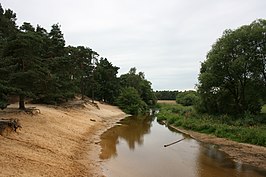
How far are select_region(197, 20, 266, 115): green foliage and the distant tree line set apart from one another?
2292cm

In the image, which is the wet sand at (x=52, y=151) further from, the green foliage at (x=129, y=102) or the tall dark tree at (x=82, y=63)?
the green foliage at (x=129, y=102)

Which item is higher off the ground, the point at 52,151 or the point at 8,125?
the point at 8,125

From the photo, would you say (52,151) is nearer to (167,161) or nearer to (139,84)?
(167,161)

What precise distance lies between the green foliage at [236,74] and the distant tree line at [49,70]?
75.2 ft

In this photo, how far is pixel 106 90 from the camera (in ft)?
247

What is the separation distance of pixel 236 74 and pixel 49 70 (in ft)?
87.7

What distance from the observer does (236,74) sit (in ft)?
135

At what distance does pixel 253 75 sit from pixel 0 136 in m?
35.3

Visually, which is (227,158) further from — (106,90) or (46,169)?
(106,90)

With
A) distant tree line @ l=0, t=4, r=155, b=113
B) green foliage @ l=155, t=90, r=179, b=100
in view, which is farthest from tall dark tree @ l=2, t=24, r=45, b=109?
green foliage @ l=155, t=90, r=179, b=100

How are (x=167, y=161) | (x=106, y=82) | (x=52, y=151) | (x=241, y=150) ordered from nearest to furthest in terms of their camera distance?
(x=52, y=151) → (x=167, y=161) → (x=241, y=150) → (x=106, y=82)

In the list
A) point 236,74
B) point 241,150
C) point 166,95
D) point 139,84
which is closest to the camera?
point 241,150

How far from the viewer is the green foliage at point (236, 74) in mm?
38844

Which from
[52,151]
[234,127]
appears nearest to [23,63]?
[52,151]
